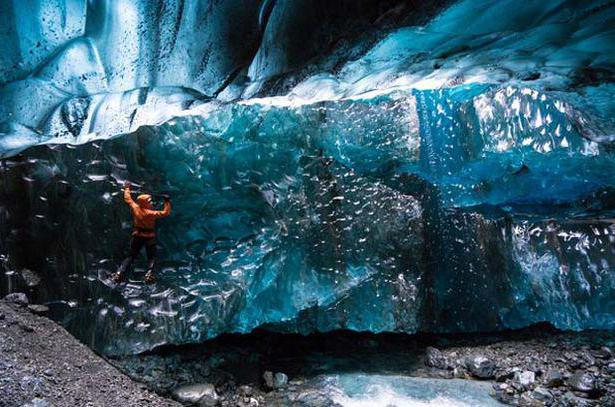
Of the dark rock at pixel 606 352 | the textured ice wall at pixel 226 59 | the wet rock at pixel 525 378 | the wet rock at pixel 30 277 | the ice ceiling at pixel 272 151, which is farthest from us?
the dark rock at pixel 606 352

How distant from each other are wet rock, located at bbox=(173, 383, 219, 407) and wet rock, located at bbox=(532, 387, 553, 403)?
238cm

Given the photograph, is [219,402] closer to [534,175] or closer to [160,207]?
[160,207]

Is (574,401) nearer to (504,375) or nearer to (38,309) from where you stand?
(504,375)

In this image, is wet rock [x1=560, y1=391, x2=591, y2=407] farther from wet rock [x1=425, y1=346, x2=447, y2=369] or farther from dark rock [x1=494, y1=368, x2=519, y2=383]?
wet rock [x1=425, y1=346, x2=447, y2=369]

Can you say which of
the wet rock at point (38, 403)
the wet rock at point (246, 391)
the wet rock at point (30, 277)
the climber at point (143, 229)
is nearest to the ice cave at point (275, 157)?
the wet rock at point (30, 277)

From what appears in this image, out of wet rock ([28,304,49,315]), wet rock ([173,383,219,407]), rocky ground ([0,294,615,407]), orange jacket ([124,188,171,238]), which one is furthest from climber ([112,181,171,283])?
wet rock ([173,383,219,407])

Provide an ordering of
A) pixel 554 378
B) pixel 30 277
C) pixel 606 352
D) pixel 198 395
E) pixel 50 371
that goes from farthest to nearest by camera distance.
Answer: pixel 606 352, pixel 554 378, pixel 30 277, pixel 198 395, pixel 50 371

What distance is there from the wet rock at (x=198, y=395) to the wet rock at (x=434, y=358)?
1.88m

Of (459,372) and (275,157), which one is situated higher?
(275,157)

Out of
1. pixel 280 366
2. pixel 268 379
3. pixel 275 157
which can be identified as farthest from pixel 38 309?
pixel 275 157

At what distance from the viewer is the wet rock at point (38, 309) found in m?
3.08

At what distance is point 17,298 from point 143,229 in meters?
1.01

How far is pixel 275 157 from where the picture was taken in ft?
12.0

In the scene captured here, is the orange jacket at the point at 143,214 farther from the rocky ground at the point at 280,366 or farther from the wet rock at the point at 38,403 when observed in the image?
the wet rock at the point at 38,403
